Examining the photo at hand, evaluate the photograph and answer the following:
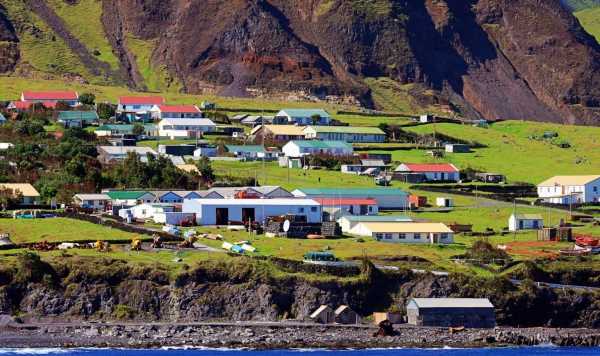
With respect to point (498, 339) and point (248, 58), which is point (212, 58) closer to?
point (248, 58)

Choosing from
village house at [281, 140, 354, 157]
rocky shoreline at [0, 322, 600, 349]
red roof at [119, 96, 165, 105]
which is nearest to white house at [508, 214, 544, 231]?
rocky shoreline at [0, 322, 600, 349]

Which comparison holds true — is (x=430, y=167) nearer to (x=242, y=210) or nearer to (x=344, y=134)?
(x=344, y=134)

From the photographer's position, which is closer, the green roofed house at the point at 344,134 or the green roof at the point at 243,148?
the green roof at the point at 243,148

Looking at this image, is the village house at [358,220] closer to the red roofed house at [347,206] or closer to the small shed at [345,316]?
the red roofed house at [347,206]

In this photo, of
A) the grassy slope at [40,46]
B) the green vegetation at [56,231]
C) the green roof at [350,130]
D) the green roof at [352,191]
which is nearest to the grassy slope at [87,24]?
the grassy slope at [40,46]

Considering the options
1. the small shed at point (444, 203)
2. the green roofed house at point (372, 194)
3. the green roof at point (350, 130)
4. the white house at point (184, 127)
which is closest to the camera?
the green roofed house at point (372, 194)

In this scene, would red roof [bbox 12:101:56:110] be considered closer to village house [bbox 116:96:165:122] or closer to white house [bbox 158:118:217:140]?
village house [bbox 116:96:165:122]

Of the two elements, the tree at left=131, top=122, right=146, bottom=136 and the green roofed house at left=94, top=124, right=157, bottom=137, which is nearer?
the green roofed house at left=94, top=124, right=157, bottom=137
